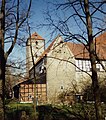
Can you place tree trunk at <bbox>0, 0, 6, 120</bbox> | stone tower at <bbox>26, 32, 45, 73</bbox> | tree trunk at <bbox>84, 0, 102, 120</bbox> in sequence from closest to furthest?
tree trunk at <bbox>84, 0, 102, 120</bbox>
tree trunk at <bbox>0, 0, 6, 120</bbox>
stone tower at <bbox>26, 32, 45, 73</bbox>

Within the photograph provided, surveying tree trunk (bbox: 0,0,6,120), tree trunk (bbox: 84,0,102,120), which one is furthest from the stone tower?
tree trunk (bbox: 84,0,102,120)

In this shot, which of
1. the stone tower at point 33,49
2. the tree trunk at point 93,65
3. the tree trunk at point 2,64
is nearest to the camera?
the tree trunk at point 93,65

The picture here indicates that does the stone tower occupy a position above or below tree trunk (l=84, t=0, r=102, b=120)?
above

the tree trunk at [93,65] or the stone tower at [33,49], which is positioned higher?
the stone tower at [33,49]

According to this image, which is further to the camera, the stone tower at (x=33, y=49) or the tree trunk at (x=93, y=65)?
the stone tower at (x=33, y=49)

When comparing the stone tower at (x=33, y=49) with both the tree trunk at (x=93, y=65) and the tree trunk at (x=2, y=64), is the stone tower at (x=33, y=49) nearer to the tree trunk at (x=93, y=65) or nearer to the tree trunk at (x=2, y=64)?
the tree trunk at (x=2, y=64)

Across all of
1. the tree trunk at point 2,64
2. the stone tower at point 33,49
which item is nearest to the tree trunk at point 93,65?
the stone tower at point 33,49

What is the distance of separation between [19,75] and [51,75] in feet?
106

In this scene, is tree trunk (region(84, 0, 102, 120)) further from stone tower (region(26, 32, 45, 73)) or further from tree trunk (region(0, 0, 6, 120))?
tree trunk (region(0, 0, 6, 120))

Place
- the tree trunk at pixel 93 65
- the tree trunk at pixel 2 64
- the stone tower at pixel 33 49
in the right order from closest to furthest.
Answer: the tree trunk at pixel 93 65 < the tree trunk at pixel 2 64 < the stone tower at pixel 33 49

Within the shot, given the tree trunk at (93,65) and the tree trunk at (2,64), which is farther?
the tree trunk at (2,64)

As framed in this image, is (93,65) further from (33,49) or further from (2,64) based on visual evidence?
(33,49)

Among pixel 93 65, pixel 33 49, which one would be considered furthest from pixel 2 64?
pixel 33 49

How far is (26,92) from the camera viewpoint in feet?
155
